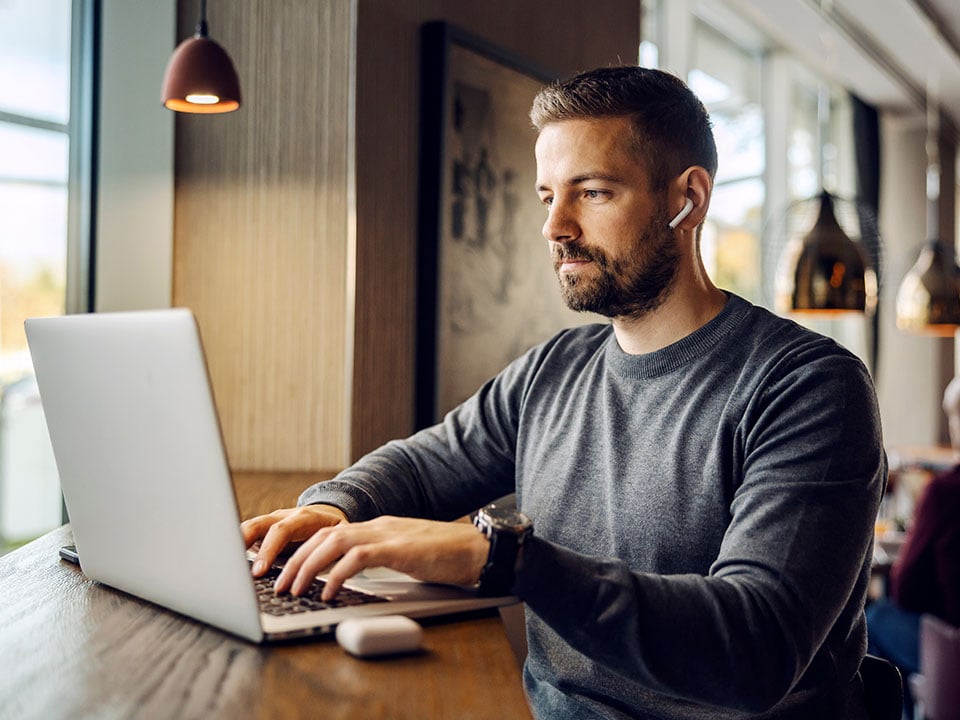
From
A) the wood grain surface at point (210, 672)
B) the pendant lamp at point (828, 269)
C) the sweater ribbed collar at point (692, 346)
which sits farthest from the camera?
the pendant lamp at point (828, 269)

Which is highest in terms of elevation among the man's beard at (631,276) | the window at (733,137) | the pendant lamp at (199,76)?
the window at (733,137)

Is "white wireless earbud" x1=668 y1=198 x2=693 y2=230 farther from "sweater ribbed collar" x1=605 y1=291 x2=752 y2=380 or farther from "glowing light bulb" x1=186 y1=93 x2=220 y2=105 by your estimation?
"glowing light bulb" x1=186 y1=93 x2=220 y2=105

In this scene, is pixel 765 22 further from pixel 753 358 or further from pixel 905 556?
pixel 753 358

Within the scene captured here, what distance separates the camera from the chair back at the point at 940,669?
2.62 metres

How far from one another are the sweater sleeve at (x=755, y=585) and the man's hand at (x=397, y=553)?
65 mm

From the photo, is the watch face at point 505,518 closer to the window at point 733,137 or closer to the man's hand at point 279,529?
the man's hand at point 279,529

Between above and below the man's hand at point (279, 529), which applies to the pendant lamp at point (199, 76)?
above

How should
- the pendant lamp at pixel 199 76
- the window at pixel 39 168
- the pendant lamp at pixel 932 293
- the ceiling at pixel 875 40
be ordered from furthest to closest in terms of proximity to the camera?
the ceiling at pixel 875 40 → the pendant lamp at pixel 932 293 → the window at pixel 39 168 → the pendant lamp at pixel 199 76

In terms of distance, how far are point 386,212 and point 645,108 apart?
37.3 inches

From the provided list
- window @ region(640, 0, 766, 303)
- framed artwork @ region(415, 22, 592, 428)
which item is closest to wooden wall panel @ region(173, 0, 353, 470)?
framed artwork @ region(415, 22, 592, 428)

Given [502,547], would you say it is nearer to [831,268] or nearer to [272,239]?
[272,239]

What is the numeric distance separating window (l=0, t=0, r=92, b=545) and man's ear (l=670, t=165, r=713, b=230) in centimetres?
146

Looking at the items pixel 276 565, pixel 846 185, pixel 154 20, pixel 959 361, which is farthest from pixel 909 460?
pixel 276 565

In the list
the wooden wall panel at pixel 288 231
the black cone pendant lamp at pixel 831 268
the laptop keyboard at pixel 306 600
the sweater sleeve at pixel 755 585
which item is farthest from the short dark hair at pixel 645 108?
the black cone pendant lamp at pixel 831 268
